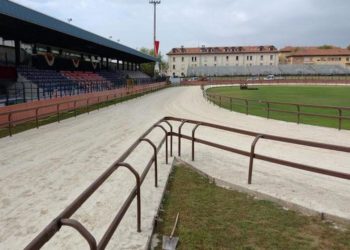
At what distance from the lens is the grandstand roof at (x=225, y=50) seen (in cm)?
13606

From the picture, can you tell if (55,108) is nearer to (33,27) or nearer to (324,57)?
(33,27)

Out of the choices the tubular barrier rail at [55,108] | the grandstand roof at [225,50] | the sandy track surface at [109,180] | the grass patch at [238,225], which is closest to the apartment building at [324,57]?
the grandstand roof at [225,50]

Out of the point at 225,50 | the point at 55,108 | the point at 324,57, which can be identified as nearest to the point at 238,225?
the point at 55,108

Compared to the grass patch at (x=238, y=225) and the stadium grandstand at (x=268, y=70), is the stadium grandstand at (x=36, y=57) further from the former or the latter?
the stadium grandstand at (x=268, y=70)

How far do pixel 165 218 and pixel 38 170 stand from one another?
4.27 m

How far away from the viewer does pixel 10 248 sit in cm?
479

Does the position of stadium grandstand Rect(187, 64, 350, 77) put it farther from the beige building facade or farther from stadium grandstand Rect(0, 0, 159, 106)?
stadium grandstand Rect(0, 0, 159, 106)

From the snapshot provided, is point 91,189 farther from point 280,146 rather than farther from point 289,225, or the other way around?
point 280,146

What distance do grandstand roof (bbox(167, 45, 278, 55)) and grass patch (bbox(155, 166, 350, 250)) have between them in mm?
134798

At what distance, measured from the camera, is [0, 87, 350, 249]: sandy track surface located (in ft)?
17.9

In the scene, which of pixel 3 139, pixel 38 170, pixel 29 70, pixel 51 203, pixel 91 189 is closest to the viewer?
pixel 91 189

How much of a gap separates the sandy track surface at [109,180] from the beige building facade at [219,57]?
126249mm

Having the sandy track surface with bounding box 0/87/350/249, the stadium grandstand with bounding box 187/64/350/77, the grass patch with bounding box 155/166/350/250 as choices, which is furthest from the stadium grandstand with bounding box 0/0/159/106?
the stadium grandstand with bounding box 187/64/350/77

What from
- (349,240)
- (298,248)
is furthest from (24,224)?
(349,240)
